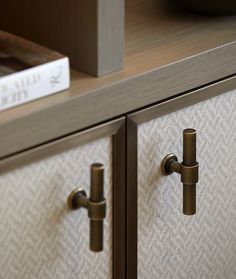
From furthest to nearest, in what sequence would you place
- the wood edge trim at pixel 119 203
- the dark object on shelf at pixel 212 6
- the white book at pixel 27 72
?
1. the dark object on shelf at pixel 212 6
2. the wood edge trim at pixel 119 203
3. the white book at pixel 27 72

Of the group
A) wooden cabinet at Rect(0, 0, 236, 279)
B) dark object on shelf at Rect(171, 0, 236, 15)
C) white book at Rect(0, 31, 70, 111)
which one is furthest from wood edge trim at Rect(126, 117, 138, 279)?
dark object on shelf at Rect(171, 0, 236, 15)

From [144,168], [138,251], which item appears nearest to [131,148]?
[144,168]

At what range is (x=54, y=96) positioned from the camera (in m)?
1.04

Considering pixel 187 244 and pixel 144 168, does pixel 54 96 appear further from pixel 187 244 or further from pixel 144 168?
pixel 187 244

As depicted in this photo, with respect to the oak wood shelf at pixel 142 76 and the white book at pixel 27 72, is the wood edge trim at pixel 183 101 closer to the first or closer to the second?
the oak wood shelf at pixel 142 76

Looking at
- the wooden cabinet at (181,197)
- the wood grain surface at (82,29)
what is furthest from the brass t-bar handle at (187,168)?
the wood grain surface at (82,29)

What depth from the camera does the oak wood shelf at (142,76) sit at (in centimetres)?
101

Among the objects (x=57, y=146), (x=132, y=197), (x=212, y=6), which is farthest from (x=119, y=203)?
(x=212, y=6)

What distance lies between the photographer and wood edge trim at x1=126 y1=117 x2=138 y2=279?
1130 millimetres

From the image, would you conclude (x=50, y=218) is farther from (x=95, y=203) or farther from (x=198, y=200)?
(x=198, y=200)

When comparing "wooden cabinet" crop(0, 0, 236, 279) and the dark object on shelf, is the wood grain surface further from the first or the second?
the dark object on shelf

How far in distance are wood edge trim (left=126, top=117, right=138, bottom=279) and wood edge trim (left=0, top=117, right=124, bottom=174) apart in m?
0.03

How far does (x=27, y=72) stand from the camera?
100 cm

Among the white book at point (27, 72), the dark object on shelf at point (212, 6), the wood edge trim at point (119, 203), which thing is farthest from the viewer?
the dark object on shelf at point (212, 6)
